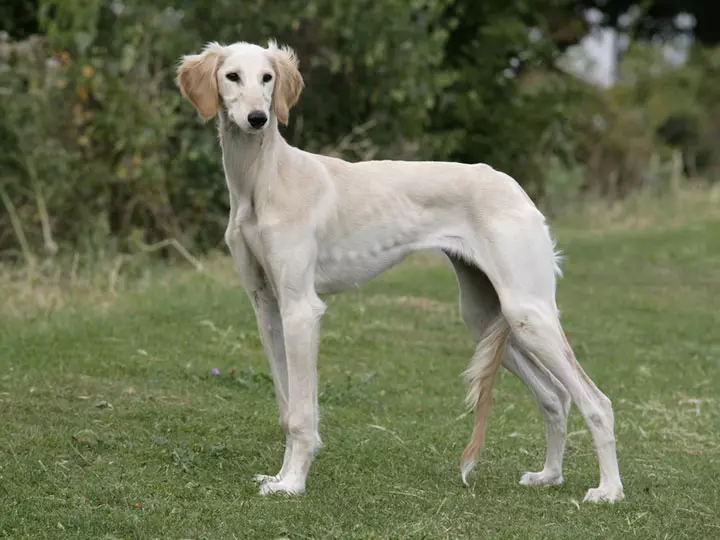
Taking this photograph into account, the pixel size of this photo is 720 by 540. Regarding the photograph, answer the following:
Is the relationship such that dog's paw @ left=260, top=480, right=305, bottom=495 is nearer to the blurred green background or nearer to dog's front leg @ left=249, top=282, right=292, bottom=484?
dog's front leg @ left=249, top=282, right=292, bottom=484

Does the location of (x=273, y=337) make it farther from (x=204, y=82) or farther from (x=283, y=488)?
(x=204, y=82)

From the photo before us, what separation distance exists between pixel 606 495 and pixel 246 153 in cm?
211

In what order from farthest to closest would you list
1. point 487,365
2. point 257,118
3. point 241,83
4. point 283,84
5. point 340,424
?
point 340,424, point 487,365, point 283,84, point 241,83, point 257,118

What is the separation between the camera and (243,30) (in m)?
11.9

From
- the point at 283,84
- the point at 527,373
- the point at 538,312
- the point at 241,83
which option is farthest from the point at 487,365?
the point at 241,83

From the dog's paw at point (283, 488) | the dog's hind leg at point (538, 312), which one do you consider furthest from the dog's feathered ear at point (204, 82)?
the dog's paw at point (283, 488)

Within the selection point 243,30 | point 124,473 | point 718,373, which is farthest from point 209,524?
point 243,30

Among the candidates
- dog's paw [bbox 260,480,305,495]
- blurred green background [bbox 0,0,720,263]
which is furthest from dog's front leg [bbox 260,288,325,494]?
blurred green background [bbox 0,0,720,263]

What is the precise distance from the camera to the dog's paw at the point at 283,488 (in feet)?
16.2

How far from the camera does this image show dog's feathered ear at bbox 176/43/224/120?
4980 mm

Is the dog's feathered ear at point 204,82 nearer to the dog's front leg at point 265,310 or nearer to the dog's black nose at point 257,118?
the dog's black nose at point 257,118

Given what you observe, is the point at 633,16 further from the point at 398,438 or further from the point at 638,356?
the point at 398,438

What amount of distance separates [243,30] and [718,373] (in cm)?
604

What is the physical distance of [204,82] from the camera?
4984mm
